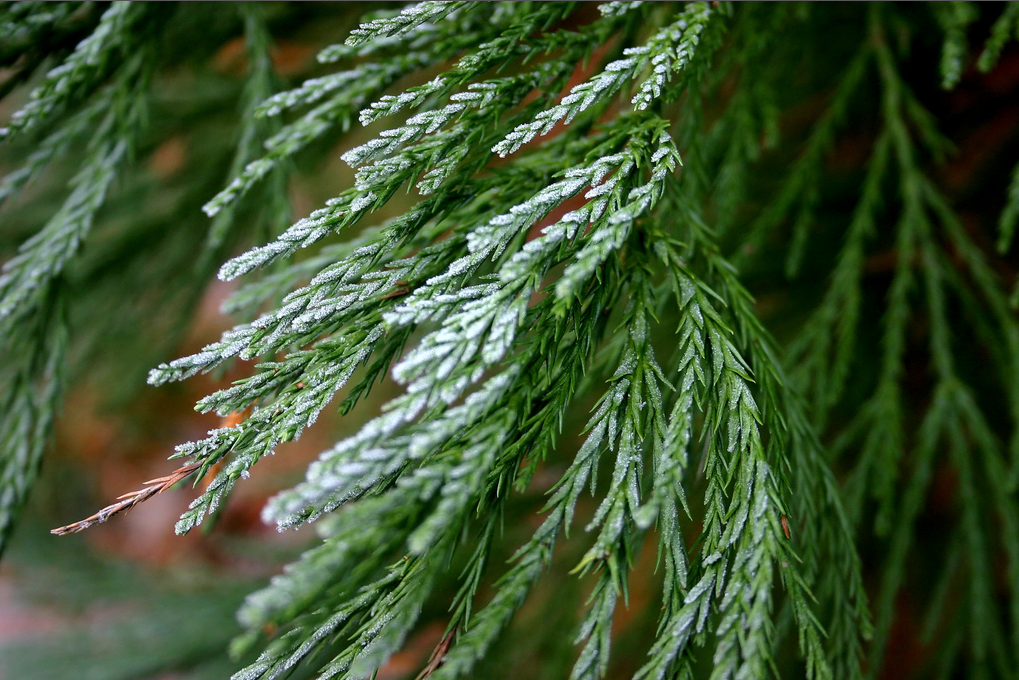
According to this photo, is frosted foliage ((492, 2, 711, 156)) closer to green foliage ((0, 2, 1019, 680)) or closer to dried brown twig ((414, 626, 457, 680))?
green foliage ((0, 2, 1019, 680))

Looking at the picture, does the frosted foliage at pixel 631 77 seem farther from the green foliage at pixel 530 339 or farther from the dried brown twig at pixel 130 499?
the dried brown twig at pixel 130 499

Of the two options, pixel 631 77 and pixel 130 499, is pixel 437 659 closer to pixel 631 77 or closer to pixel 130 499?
pixel 130 499

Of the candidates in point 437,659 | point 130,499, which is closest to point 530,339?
point 437,659

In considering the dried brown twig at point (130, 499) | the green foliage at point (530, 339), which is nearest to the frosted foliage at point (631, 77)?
the green foliage at point (530, 339)

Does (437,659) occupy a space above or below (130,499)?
below

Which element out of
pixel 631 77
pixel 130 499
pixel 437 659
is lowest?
pixel 437 659

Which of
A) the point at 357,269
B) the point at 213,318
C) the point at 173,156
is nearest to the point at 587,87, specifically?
the point at 357,269

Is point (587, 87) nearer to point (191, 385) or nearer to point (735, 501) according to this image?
point (735, 501)
